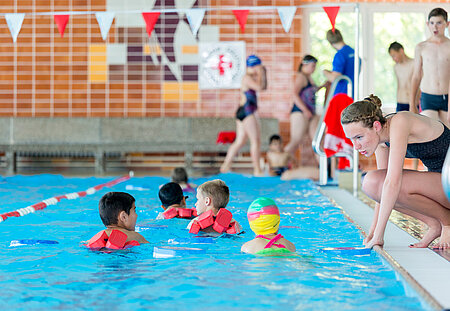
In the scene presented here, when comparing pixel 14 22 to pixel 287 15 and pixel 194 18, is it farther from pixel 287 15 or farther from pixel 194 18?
pixel 287 15

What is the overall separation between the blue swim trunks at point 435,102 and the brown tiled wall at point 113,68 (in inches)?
242

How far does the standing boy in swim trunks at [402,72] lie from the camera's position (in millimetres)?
8188

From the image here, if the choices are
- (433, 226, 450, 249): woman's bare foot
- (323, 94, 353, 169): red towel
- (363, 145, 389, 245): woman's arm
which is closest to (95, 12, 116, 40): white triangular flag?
(323, 94, 353, 169): red towel

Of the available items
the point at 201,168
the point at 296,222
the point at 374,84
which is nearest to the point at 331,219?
the point at 296,222

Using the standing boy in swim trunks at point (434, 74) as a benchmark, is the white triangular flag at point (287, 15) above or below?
above

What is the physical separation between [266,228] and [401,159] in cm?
78

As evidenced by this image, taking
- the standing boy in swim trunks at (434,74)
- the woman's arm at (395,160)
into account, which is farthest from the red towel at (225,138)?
the woman's arm at (395,160)

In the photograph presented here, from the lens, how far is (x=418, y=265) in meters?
3.07

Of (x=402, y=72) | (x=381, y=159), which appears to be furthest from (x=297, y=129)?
(x=381, y=159)

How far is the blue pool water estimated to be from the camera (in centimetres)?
260

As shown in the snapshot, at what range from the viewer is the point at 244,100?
31.1ft

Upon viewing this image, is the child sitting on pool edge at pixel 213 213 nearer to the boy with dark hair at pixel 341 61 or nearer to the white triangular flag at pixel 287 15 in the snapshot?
the white triangular flag at pixel 287 15

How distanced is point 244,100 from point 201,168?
2395mm

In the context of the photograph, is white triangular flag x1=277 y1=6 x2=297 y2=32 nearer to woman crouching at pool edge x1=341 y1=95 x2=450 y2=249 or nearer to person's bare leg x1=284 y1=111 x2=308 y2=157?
person's bare leg x1=284 y1=111 x2=308 y2=157
